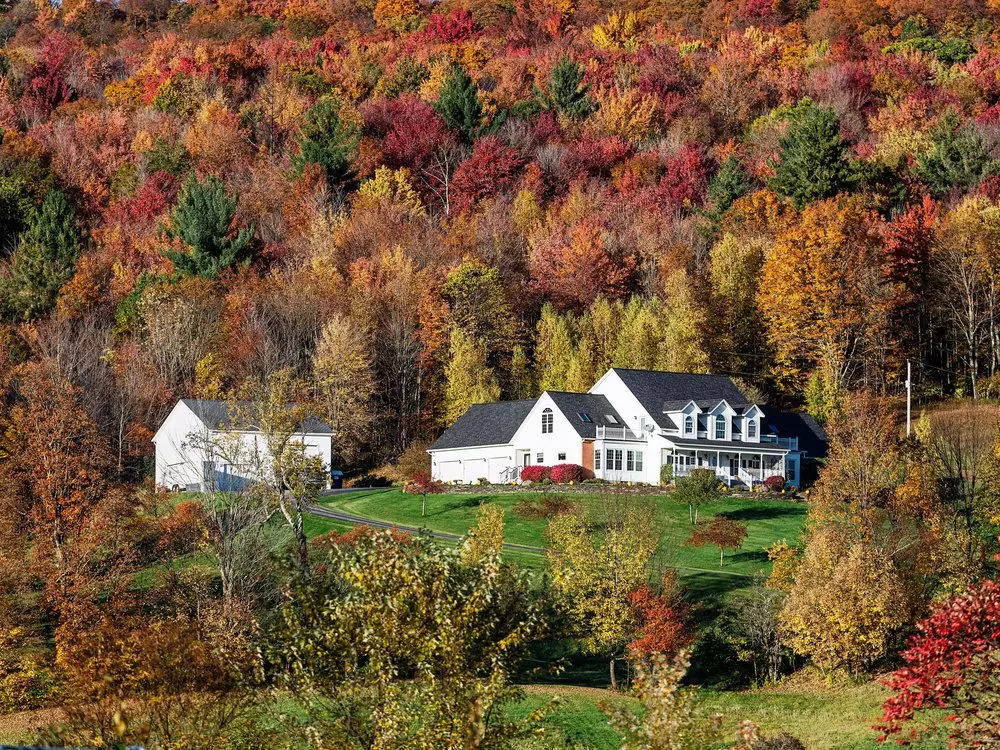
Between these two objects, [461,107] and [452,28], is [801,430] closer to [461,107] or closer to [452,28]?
[461,107]

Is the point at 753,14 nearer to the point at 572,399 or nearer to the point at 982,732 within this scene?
the point at 572,399

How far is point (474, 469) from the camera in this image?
72.9m

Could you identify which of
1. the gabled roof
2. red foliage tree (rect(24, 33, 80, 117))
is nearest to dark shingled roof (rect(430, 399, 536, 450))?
the gabled roof

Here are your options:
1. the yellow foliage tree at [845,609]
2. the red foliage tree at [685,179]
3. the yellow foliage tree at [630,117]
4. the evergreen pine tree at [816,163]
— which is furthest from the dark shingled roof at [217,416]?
the yellow foliage tree at [630,117]

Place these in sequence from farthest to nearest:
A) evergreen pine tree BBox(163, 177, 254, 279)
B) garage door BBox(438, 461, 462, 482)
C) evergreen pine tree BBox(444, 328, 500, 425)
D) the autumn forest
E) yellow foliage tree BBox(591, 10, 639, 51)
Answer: yellow foliage tree BBox(591, 10, 639, 51), evergreen pine tree BBox(163, 177, 254, 279), evergreen pine tree BBox(444, 328, 500, 425), garage door BBox(438, 461, 462, 482), the autumn forest

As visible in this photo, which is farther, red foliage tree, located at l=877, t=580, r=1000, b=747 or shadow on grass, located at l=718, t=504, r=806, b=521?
shadow on grass, located at l=718, t=504, r=806, b=521

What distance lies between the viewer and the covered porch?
6850 cm

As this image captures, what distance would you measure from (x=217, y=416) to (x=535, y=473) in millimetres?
16137

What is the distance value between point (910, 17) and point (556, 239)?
6253cm

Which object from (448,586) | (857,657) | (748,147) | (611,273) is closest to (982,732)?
(448,586)

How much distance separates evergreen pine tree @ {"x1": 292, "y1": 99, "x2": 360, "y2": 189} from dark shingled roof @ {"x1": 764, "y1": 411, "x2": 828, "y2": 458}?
44.2m

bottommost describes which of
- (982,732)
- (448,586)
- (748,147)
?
(982,732)

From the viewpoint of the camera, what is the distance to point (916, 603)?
44.1 m

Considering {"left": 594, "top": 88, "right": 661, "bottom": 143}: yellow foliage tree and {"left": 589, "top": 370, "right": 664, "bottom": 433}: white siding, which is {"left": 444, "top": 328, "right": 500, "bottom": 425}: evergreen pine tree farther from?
{"left": 594, "top": 88, "right": 661, "bottom": 143}: yellow foliage tree
